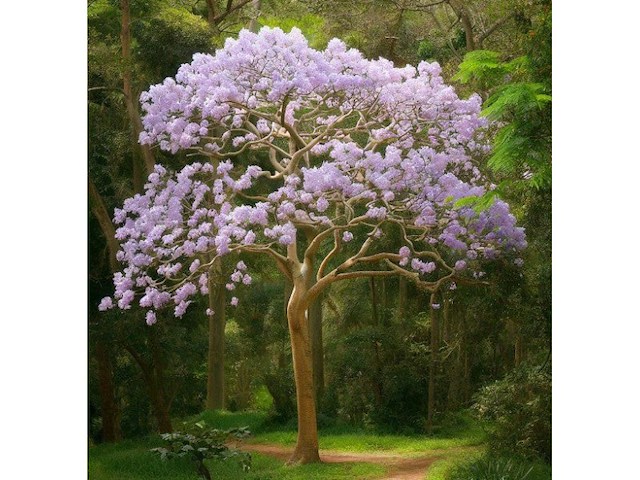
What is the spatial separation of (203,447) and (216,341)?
97cm

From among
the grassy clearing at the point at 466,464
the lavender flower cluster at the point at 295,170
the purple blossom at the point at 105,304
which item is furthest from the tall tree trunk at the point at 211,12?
the grassy clearing at the point at 466,464

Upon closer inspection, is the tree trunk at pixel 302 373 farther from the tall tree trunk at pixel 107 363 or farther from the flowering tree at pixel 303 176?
the tall tree trunk at pixel 107 363

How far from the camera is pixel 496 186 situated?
6.80 metres

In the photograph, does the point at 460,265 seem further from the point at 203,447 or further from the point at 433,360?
the point at 203,447

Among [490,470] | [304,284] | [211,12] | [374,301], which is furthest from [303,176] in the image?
[490,470]

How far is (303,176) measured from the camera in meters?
7.25

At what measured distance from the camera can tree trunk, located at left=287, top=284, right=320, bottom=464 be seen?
707 centimetres

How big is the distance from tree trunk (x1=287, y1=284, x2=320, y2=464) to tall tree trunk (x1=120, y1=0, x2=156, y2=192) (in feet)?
4.23

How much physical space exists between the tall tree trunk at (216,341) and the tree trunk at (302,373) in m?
0.50

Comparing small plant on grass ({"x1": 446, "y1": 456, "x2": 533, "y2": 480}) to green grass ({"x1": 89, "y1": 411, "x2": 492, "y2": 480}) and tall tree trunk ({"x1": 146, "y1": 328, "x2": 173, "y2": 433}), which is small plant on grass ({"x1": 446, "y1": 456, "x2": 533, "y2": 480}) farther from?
tall tree trunk ({"x1": 146, "y1": 328, "x2": 173, "y2": 433})

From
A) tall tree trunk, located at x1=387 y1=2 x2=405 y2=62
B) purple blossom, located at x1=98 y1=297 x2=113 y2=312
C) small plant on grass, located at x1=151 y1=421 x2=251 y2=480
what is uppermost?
tall tree trunk, located at x1=387 y1=2 x2=405 y2=62

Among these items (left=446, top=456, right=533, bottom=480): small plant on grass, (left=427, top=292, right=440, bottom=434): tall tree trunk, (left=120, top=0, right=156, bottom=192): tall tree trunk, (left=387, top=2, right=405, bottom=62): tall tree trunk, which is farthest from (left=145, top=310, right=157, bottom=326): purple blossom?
(left=387, top=2, right=405, bottom=62): tall tree trunk
